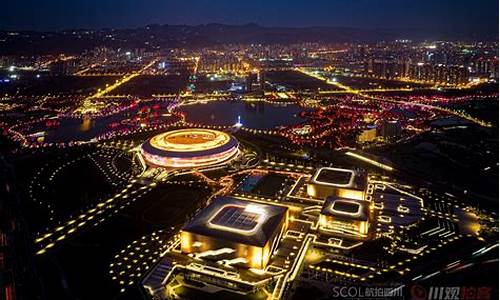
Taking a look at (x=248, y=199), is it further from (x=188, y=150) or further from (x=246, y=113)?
(x=246, y=113)

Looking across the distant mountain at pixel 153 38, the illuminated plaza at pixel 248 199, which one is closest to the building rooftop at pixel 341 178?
the illuminated plaza at pixel 248 199

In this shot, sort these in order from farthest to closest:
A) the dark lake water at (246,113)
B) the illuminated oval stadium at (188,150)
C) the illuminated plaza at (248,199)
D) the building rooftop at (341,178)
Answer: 1. the dark lake water at (246,113)
2. the illuminated oval stadium at (188,150)
3. the building rooftop at (341,178)
4. the illuminated plaza at (248,199)

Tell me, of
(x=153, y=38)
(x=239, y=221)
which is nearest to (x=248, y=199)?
(x=239, y=221)

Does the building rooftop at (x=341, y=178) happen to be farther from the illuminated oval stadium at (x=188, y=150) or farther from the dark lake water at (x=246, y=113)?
the dark lake water at (x=246, y=113)

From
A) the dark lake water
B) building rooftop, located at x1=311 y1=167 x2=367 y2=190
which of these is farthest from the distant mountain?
building rooftop, located at x1=311 y1=167 x2=367 y2=190

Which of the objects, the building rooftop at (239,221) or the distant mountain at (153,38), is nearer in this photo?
the building rooftop at (239,221)

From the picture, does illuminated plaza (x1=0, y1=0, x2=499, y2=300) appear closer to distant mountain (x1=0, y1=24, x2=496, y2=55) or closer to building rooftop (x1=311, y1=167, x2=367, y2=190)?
building rooftop (x1=311, y1=167, x2=367, y2=190)

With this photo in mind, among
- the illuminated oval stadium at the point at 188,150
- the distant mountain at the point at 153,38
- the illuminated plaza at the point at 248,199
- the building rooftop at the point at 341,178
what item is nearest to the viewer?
the illuminated plaza at the point at 248,199

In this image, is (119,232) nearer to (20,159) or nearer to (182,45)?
(20,159)
